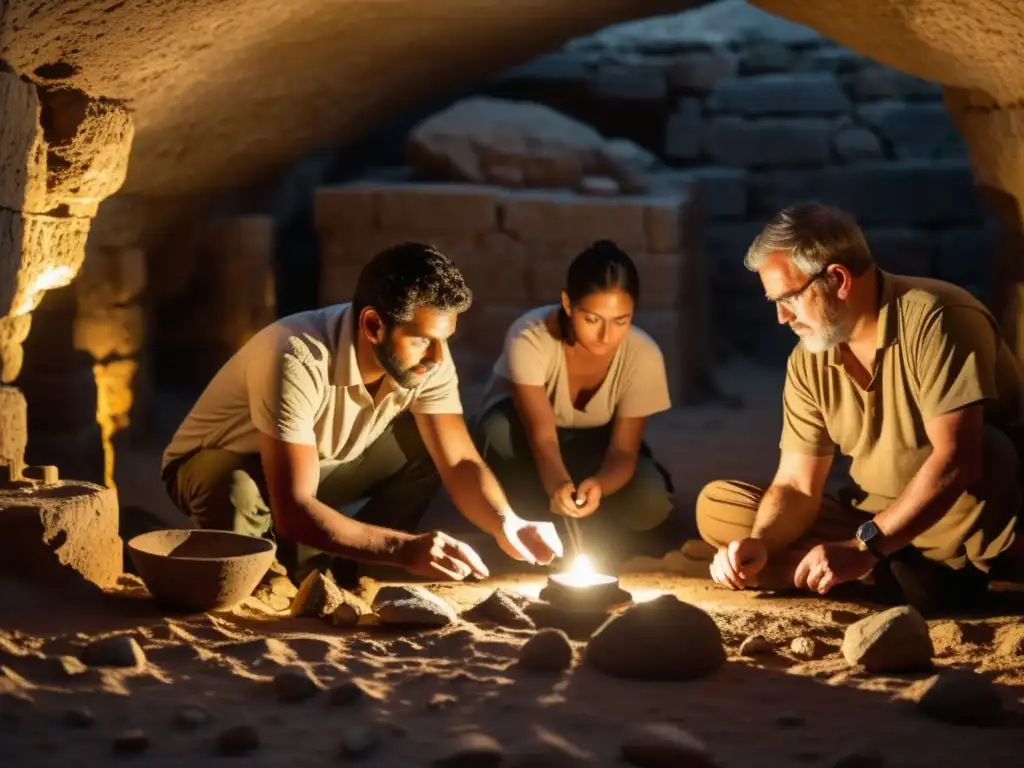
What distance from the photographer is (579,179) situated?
27.4 ft

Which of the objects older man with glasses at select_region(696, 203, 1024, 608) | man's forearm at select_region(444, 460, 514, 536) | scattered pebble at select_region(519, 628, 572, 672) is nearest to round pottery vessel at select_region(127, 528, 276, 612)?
man's forearm at select_region(444, 460, 514, 536)

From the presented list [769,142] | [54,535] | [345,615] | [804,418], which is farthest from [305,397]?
[769,142]

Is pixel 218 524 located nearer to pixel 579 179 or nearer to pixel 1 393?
pixel 1 393

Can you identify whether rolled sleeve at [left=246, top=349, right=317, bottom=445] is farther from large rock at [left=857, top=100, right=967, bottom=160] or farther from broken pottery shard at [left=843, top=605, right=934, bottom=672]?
large rock at [left=857, top=100, right=967, bottom=160]

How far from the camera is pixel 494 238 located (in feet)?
25.8

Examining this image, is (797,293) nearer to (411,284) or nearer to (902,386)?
(902,386)

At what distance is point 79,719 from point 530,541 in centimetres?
186

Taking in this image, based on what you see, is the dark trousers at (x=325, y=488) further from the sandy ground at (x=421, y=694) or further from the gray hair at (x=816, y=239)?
the gray hair at (x=816, y=239)

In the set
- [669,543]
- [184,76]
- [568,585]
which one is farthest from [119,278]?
[568,585]

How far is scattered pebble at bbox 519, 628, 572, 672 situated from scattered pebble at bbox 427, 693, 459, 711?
314 mm

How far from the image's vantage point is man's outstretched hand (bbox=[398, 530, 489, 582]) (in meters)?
3.98

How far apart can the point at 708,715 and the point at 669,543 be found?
2418mm

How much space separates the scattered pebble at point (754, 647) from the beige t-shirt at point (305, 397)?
1.48 m

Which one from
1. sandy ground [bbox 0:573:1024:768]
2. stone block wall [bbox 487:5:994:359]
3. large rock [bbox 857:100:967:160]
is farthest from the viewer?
A: large rock [bbox 857:100:967:160]
